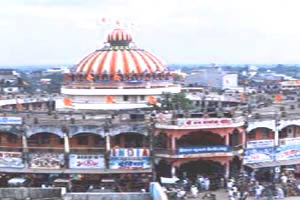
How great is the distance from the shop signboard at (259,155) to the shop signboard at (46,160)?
13337 mm

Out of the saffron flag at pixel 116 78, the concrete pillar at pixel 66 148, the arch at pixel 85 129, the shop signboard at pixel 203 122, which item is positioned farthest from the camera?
the saffron flag at pixel 116 78

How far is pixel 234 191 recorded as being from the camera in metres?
38.2

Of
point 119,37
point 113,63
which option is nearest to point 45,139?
point 113,63

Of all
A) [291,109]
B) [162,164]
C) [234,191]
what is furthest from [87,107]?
[234,191]

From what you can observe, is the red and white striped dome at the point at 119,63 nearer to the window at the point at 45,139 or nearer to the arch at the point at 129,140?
the arch at the point at 129,140

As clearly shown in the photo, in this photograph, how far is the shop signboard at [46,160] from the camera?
43.6 m

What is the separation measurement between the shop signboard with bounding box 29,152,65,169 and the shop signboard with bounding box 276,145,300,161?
15.9 metres

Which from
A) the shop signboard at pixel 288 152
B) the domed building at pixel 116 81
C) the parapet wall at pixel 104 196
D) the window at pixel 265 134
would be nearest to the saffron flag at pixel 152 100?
the domed building at pixel 116 81

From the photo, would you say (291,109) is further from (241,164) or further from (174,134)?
(174,134)

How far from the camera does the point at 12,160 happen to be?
43.8m

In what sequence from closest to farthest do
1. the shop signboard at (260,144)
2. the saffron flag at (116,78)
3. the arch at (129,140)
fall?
the shop signboard at (260,144) < the arch at (129,140) < the saffron flag at (116,78)

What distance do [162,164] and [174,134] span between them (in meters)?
2.96

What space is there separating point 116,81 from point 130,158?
1460 centimetres

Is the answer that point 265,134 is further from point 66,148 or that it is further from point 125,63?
point 125,63
